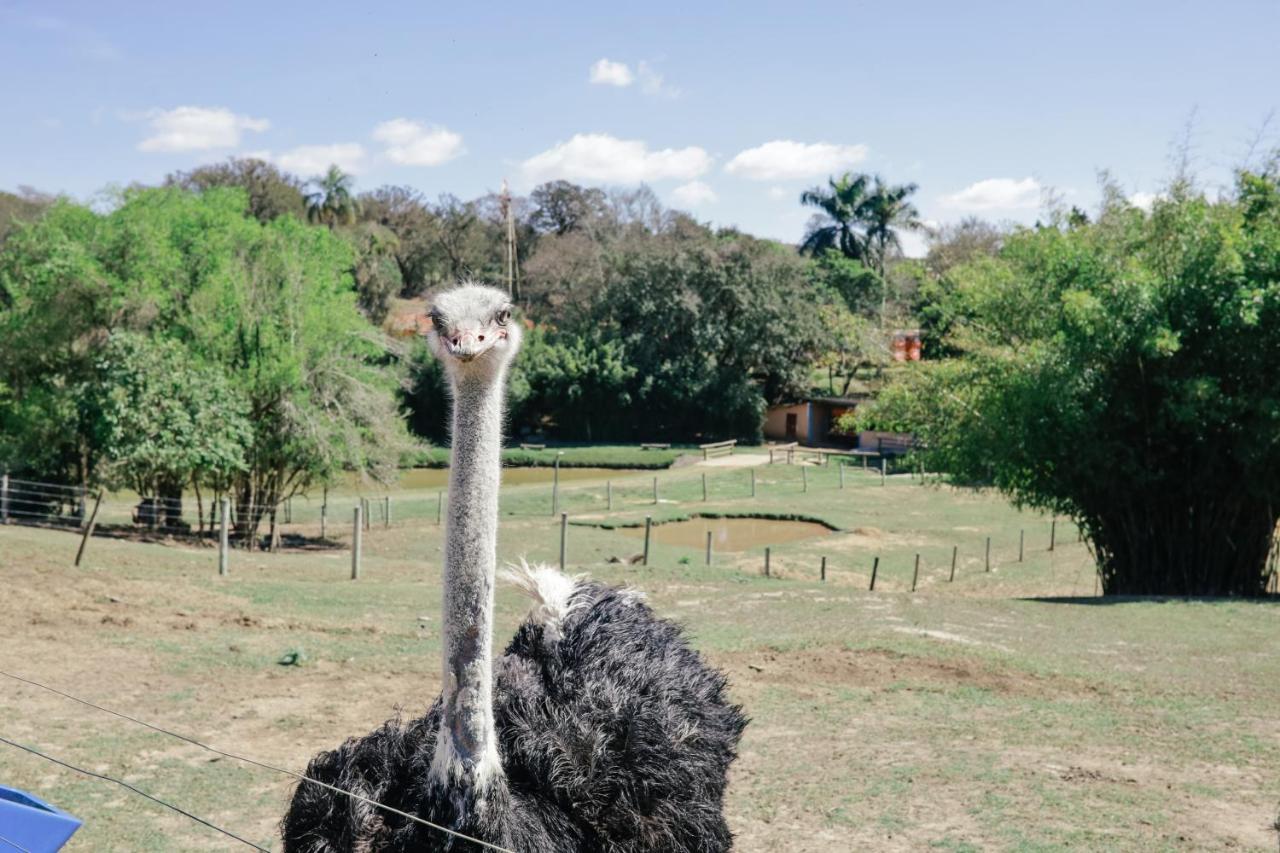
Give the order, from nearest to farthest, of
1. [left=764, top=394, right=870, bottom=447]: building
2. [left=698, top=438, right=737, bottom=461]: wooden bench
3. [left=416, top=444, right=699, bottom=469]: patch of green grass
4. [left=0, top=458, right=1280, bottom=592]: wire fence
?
[left=0, top=458, right=1280, bottom=592]: wire fence, [left=416, top=444, right=699, bottom=469]: patch of green grass, [left=698, top=438, right=737, bottom=461]: wooden bench, [left=764, top=394, right=870, bottom=447]: building

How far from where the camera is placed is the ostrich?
3500 millimetres

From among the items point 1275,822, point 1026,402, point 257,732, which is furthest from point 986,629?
point 257,732

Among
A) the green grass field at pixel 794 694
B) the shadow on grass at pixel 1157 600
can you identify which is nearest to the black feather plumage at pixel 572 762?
the green grass field at pixel 794 694

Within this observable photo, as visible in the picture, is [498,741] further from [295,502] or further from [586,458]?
[586,458]

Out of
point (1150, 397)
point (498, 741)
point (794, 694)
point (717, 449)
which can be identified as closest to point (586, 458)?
point (717, 449)

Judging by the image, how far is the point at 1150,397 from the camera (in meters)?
14.2

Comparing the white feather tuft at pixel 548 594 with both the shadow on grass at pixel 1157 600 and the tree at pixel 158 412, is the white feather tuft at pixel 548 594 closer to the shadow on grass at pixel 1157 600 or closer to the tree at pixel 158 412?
the shadow on grass at pixel 1157 600

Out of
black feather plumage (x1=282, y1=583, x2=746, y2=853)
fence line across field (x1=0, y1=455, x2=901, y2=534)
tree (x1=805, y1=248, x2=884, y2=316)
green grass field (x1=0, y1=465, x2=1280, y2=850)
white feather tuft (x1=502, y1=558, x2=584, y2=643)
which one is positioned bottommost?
green grass field (x1=0, y1=465, x2=1280, y2=850)

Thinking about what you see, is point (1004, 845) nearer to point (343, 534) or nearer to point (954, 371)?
point (954, 371)

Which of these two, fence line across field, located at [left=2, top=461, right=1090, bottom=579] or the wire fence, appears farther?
fence line across field, located at [left=2, top=461, right=1090, bottom=579]

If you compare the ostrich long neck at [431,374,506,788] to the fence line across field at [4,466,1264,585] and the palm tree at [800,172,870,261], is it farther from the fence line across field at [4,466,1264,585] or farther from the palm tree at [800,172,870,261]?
the palm tree at [800,172,870,261]

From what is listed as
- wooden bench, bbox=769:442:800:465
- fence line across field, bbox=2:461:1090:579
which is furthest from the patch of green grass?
fence line across field, bbox=2:461:1090:579

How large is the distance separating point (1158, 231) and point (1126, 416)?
3.19 metres

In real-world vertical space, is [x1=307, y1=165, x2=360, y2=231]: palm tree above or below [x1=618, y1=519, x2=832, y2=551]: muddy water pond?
above
